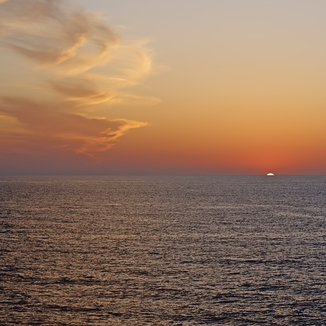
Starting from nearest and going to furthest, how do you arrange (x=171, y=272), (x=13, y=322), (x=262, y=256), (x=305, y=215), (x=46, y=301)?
(x=13, y=322)
(x=46, y=301)
(x=171, y=272)
(x=262, y=256)
(x=305, y=215)

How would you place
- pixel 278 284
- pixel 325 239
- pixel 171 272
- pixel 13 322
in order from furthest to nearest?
pixel 325 239, pixel 171 272, pixel 278 284, pixel 13 322

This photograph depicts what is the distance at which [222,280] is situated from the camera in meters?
43.0

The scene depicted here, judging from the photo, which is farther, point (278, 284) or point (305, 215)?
point (305, 215)

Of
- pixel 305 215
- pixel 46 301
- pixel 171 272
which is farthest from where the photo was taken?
pixel 305 215

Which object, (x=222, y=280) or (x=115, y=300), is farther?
(x=222, y=280)

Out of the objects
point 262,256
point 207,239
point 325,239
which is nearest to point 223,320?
point 262,256

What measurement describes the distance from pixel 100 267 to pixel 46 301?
1199 centimetres

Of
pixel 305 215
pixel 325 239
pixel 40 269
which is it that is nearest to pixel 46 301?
pixel 40 269

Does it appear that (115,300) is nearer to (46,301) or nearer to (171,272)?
(46,301)

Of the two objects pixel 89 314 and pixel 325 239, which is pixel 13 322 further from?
pixel 325 239

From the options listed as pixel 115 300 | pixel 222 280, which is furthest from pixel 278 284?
pixel 115 300

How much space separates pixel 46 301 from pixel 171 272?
14463mm

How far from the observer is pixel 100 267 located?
48.2 meters

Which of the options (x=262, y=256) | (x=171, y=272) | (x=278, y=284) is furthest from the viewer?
(x=262, y=256)
